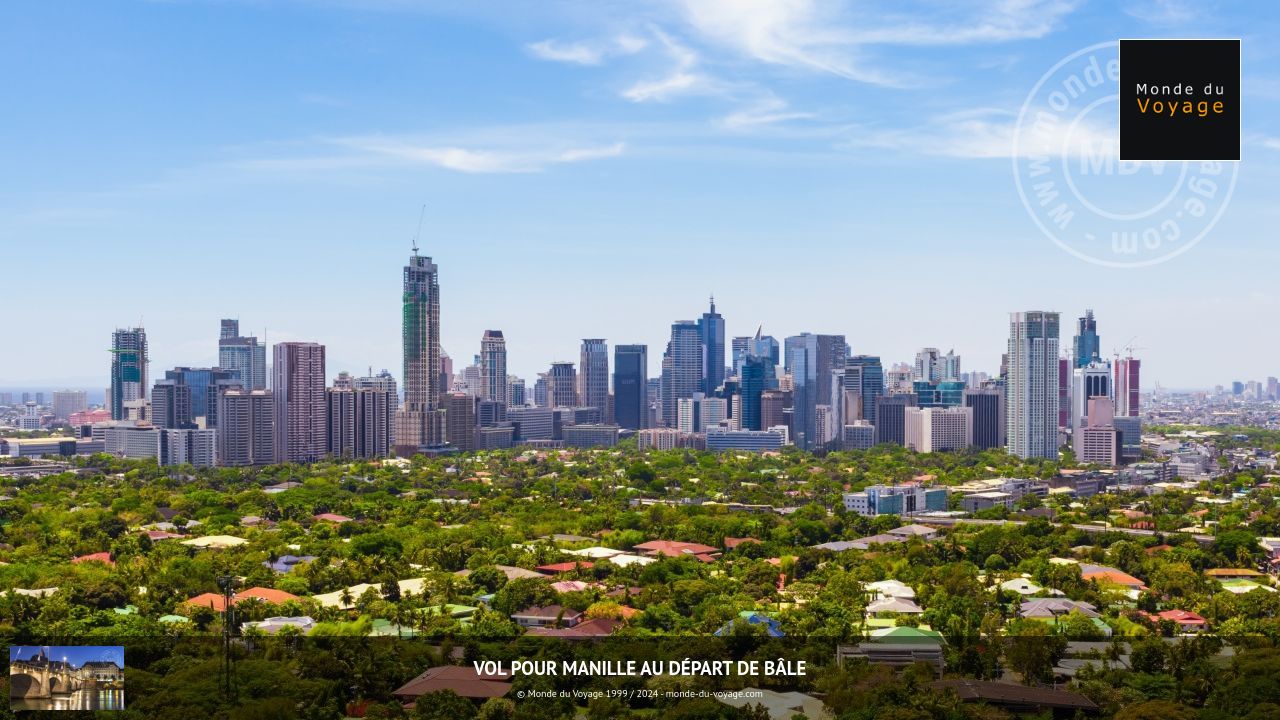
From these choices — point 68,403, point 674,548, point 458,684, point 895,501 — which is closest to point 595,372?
point 68,403

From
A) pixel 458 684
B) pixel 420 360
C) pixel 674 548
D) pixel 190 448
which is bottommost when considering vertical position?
pixel 674 548

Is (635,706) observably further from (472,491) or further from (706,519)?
(472,491)

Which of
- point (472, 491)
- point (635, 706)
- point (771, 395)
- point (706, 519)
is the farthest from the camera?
point (771, 395)

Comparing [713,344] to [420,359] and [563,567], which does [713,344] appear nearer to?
[420,359]

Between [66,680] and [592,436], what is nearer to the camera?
[66,680]

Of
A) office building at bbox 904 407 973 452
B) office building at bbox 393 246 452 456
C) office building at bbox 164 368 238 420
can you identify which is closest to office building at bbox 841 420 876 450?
office building at bbox 904 407 973 452

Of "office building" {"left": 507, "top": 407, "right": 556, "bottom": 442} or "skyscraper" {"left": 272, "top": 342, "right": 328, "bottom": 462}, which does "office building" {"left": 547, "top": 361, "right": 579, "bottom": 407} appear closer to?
"office building" {"left": 507, "top": 407, "right": 556, "bottom": 442}

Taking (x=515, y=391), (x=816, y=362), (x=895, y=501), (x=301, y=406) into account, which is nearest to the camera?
(x=895, y=501)

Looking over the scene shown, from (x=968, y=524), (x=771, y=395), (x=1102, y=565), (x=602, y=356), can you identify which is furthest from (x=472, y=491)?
(x=602, y=356)
